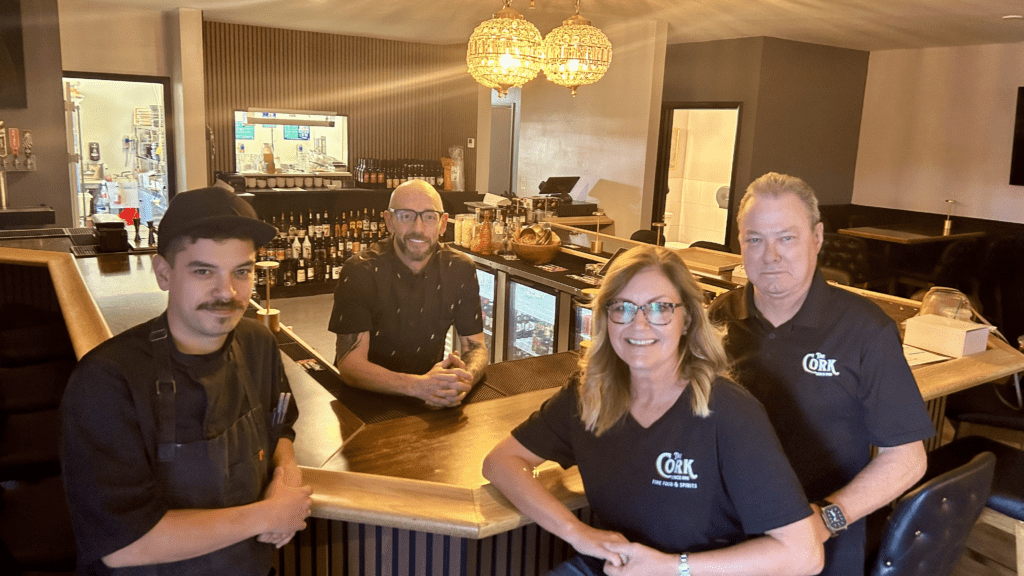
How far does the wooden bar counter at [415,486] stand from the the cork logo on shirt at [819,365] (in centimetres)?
61

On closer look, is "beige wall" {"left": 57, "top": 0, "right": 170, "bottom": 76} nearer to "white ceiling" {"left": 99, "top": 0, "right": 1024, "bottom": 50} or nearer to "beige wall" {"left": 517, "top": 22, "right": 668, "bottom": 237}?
"white ceiling" {"left": 99, "top": 0, "right": 1024, "bottom": 50}

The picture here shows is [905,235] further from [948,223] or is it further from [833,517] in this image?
[833,517]

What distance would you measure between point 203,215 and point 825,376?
1.39 m

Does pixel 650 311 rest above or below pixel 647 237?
above

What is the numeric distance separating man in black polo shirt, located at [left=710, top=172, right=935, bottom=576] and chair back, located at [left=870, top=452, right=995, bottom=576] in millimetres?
48

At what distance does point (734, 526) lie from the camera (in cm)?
151

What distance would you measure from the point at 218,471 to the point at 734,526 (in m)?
1.00

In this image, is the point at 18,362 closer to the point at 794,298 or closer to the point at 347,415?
the point at 347,415

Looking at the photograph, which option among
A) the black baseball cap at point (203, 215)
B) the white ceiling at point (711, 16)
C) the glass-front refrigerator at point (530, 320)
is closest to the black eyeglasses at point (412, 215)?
the black baseball cap at point (203, 215)

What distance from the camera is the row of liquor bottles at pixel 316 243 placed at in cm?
816

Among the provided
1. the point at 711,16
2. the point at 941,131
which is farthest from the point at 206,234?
the point at 941,131

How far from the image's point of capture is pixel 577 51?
4.44 metres

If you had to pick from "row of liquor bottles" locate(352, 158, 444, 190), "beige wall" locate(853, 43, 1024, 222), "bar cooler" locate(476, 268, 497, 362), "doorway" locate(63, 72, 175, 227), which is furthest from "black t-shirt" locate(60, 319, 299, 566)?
"beige wall" locate(853, 43, 1024, 222)

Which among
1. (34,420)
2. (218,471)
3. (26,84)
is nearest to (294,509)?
(218,471)
